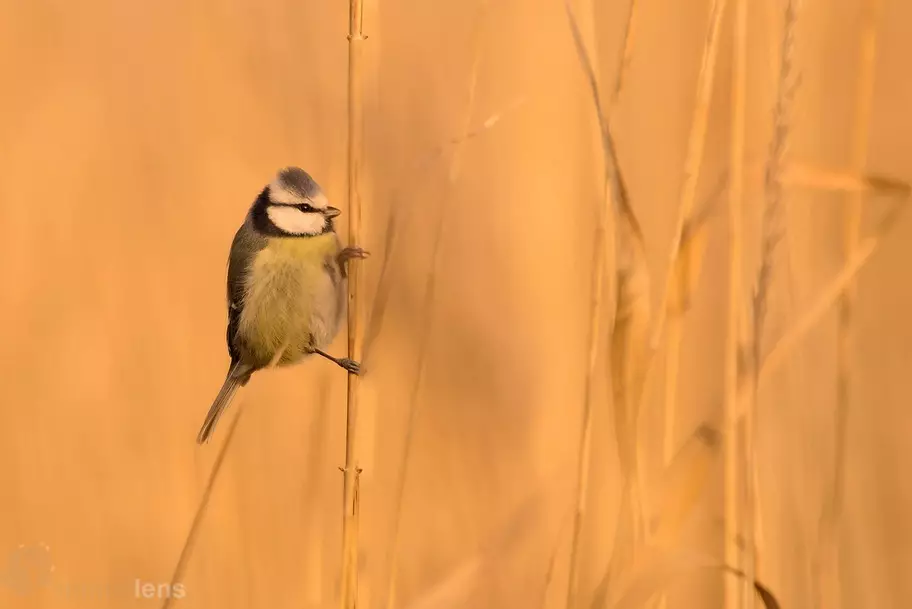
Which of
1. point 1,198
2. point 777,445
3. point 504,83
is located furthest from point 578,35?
point 1,198

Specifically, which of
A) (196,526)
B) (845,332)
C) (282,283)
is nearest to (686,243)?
(845,332)

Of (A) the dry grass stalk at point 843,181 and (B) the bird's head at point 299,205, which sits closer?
(A) the dry grass stalk at point 843,181

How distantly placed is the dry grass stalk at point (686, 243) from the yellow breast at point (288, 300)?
0.31m

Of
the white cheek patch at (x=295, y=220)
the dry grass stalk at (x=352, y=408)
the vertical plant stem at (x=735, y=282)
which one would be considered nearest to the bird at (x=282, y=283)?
the white cheek patch at (x=295, y=220)

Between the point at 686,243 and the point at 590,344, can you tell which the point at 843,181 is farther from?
the point at 590,344

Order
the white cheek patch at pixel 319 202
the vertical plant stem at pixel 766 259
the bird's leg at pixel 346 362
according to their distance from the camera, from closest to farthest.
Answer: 1. the vertical plant stem at pixel 766 259
2. the bird's leg at pixel 346 362
3. the white cheek patch at pixel 319 202

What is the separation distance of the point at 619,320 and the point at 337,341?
0.88 feet

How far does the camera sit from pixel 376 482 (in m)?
0.79

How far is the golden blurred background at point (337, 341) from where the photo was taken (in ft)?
2.44

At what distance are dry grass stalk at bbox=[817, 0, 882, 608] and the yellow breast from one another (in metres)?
0.46

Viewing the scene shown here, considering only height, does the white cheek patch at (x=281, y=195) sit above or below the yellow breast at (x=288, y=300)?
above

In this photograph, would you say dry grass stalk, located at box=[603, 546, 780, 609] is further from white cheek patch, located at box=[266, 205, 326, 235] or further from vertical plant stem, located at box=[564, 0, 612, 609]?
white cheek patch, located at box=[266, 205, 326, 235]

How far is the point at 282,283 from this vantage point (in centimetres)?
78

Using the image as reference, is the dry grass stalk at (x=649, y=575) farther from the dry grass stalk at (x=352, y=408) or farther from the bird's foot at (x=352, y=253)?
the bird's foot at (x=352, y=253)
